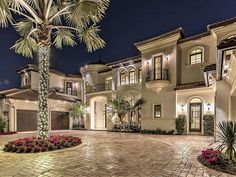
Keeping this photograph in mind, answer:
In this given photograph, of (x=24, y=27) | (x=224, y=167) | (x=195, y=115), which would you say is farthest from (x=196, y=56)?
(x=24, y=27)

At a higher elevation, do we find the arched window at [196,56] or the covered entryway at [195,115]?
the arched window at [196,56]

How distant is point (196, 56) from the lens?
15.2m

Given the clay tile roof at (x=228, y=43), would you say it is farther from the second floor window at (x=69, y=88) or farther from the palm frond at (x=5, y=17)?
the second floor window at (x=69, y=88)

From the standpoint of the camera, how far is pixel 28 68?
2241 centimetres

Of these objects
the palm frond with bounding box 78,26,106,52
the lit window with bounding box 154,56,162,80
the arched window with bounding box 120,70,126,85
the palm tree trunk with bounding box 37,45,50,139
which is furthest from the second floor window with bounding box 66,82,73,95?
the palm frond with bounding box 78,26,106,52

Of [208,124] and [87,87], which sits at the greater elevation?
[87,87]

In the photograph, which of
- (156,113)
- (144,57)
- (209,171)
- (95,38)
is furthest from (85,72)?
(209,171)

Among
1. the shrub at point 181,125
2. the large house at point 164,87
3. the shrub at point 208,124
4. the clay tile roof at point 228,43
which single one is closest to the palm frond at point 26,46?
the clay tile roof at point 228,43

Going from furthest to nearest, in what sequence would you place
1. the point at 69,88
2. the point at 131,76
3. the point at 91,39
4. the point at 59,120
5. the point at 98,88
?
the point at 69,88 → the point at 98,88 → the point at 59,120 → the point at 131,76 → the point at 91,39

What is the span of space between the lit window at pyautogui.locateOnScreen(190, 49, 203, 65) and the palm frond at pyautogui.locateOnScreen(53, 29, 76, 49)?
10233 mm

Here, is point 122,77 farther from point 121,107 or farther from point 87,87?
point 87,87

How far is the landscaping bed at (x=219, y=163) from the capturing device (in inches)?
201

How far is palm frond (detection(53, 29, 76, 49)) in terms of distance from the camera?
10289 millimetres

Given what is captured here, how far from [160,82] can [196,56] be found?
12.2 feet
